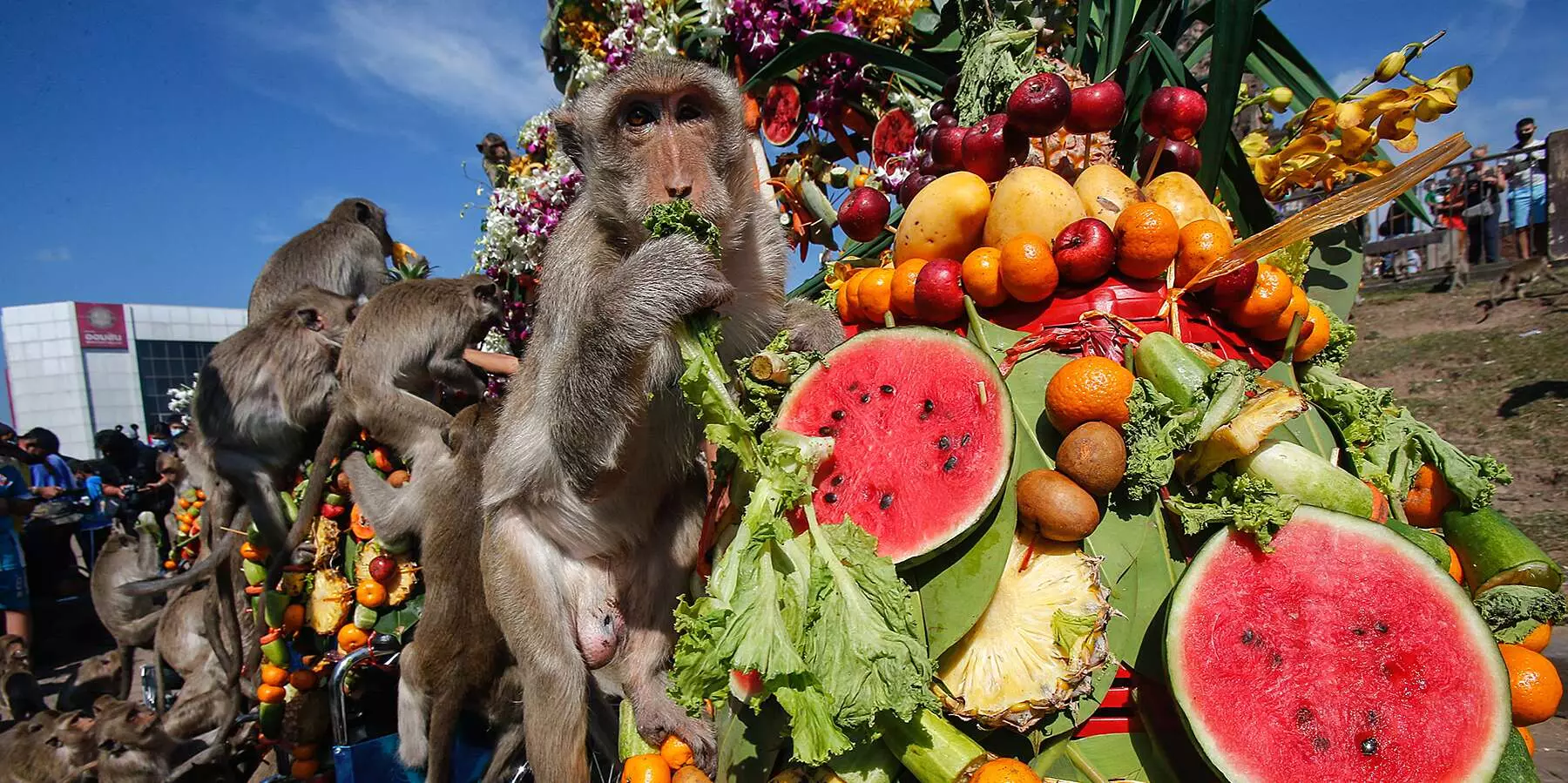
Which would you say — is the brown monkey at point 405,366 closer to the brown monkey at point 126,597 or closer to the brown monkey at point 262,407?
the brown monkey at point 262,407

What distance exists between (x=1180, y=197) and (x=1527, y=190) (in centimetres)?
1425

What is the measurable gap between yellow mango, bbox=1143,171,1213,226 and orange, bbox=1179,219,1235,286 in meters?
0.10

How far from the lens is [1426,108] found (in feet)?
6.39

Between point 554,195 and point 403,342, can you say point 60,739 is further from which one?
point 554,195

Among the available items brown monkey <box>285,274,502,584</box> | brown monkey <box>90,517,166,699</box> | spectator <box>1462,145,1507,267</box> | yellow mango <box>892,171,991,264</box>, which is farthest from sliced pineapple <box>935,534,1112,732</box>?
spectator <box>1462,145,1507,267</box>

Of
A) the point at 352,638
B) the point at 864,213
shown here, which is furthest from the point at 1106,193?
the point at 352,638

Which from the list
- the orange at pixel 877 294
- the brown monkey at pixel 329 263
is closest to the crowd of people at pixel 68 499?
the brown monkey at pixel 329 263

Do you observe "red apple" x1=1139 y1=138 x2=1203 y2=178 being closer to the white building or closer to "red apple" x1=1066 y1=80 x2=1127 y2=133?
"red apple" x1=1066 y1=80 x2=1127 y2=133

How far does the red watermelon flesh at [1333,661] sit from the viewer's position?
1306 mm

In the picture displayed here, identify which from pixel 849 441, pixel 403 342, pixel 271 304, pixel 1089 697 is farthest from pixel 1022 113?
pixel 271 304

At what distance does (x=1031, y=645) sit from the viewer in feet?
4.58

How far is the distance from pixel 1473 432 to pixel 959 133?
26.9ft

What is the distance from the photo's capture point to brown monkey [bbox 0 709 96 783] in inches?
169

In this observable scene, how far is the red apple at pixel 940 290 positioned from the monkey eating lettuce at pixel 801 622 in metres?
0.56
